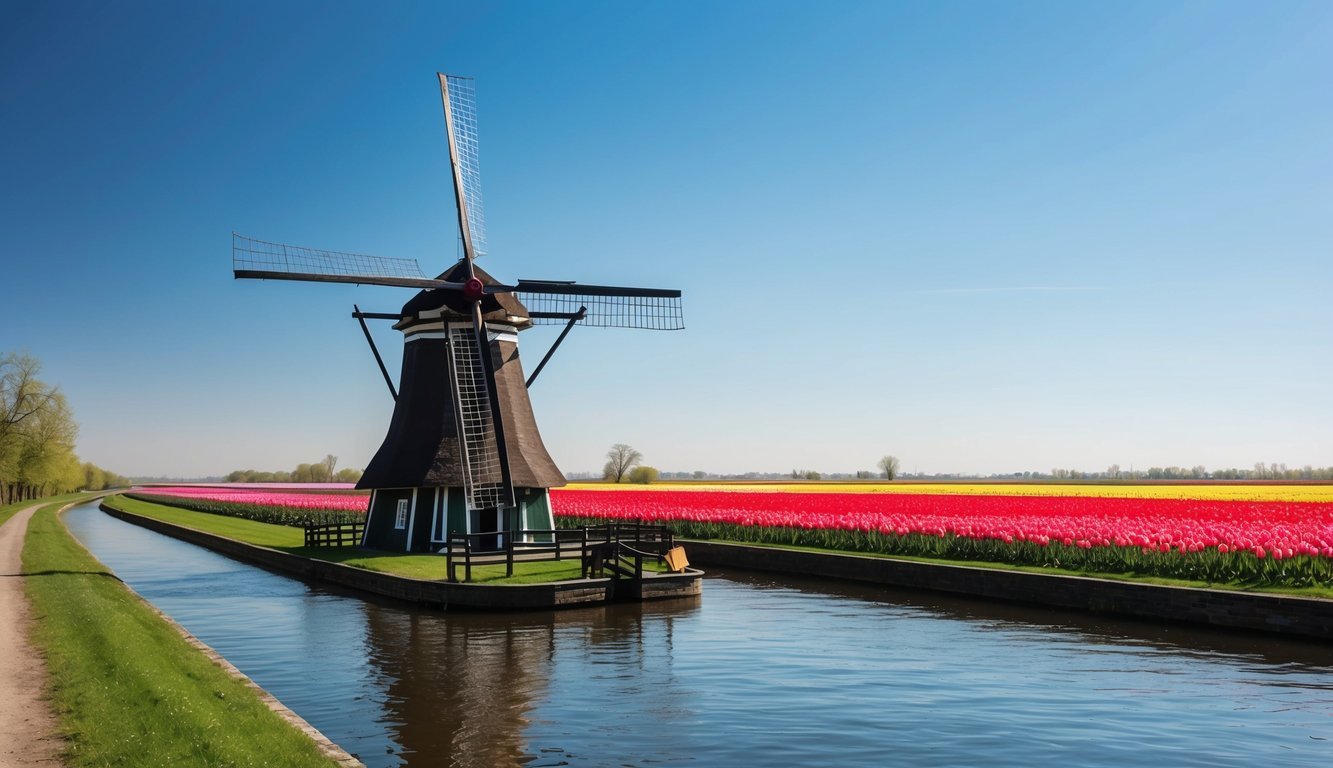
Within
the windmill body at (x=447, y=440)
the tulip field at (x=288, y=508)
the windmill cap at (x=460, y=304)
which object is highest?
the windmill cap at (x=460, y=304)

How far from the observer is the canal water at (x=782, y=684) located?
10.3m

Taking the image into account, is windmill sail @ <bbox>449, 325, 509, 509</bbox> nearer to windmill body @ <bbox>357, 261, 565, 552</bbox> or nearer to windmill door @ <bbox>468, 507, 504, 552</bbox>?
windmill body @ <bbox>357, 261, 565, 552</bbox>

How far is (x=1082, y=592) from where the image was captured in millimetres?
19641

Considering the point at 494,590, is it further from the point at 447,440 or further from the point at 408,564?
the point at 447,440

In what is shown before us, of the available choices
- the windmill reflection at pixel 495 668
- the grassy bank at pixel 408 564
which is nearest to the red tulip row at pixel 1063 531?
the windmill reflection at pixel 495 668

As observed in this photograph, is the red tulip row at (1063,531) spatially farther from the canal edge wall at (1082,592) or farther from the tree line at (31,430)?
the tree line at (31,430)

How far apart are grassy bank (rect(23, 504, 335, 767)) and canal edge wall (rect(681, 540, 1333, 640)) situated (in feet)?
50.8

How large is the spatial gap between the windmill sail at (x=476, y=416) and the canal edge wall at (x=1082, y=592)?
322 inches

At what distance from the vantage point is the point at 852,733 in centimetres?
1081

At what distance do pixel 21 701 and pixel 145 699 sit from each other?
1333 millimetres

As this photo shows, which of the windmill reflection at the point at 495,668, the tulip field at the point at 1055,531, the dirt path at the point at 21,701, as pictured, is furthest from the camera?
the tulip field at the point at 1055,531

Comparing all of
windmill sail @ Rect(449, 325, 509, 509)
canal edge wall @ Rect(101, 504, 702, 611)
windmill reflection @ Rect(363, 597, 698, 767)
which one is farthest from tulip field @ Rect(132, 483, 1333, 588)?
windmill sail @ Rect(449, 325, 509, 509)

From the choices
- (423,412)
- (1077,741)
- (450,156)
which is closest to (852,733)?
(1077,741)

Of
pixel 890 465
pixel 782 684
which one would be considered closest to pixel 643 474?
pixel 890 465
